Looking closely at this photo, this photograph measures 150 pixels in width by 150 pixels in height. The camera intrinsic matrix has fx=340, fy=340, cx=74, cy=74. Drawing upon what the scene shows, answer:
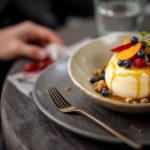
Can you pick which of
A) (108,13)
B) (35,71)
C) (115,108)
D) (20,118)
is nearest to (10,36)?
(35,71)

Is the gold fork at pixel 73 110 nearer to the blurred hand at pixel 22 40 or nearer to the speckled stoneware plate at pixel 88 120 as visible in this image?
the speckled stoneware plate at pixel 88 120

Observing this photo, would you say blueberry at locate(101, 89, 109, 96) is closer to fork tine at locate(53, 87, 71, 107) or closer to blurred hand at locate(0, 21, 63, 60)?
fork tine at locate(53, 87, 71, 107)

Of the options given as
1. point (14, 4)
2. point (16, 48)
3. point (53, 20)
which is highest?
point (16, 48)

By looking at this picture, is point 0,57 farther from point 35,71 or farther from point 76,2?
point 76,2

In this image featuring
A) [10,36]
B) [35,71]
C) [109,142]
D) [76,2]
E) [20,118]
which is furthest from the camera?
[76,2]

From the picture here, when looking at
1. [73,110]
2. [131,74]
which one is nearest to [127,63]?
[131,74]

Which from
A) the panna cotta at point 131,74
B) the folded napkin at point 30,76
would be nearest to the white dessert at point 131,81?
the panna cotta at point 131,74

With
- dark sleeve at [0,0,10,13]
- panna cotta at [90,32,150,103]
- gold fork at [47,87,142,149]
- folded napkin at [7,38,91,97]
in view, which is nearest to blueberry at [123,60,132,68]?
panna cotta at [90,32,150,103]
